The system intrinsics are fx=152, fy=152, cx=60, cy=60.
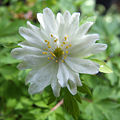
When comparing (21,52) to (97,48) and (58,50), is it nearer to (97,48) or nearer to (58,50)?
(58,50)

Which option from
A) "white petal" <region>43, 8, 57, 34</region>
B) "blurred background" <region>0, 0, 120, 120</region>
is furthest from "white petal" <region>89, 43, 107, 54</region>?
"white petal" <region>43, 8, 57, 34</region>

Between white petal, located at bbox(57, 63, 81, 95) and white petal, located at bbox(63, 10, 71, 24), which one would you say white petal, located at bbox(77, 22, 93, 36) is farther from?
white petal, located at bbox(57, 63, 81, 95)

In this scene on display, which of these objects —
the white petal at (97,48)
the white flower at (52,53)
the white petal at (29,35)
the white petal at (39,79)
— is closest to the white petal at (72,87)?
the white flower at (52,53)

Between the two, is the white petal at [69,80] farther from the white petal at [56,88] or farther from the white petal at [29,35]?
the white petal at [29,35]

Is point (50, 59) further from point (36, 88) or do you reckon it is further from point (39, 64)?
point (36, 88)

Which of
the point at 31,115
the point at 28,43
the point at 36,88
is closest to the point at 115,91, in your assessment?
the point at 31,115

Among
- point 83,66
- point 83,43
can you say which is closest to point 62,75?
point 83,66

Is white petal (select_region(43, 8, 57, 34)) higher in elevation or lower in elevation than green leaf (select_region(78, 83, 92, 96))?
higher
